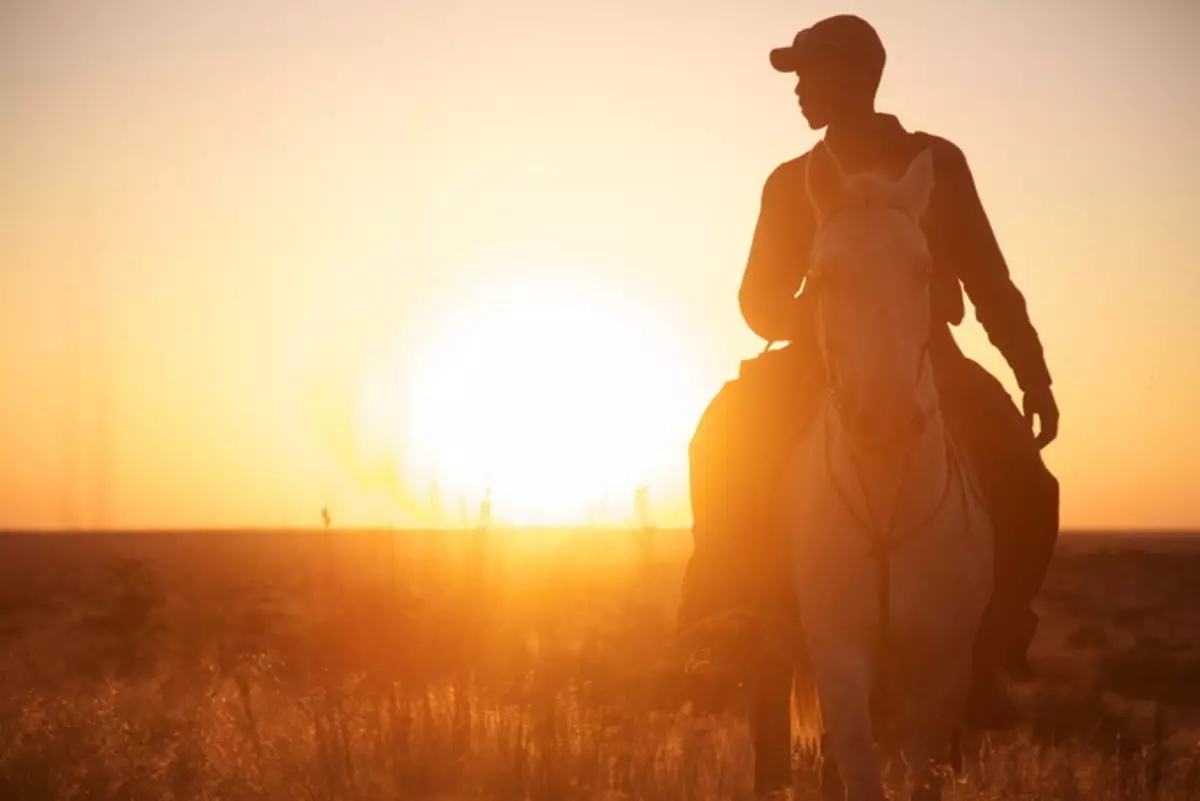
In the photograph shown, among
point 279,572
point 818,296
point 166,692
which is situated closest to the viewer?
point 818,296

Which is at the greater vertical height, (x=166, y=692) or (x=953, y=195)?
(x=953, y=195)

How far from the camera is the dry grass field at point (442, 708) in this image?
9414 millimetres

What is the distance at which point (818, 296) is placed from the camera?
5.57 metres

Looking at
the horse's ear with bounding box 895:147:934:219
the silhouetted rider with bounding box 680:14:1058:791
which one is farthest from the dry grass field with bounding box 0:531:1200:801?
the horse's ear with bounding box 895:147:934:219

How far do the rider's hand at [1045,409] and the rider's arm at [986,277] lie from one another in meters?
0.04

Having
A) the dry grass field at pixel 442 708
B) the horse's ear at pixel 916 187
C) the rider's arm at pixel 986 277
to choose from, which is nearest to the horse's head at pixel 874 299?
the horse's ear at pixel 916 187

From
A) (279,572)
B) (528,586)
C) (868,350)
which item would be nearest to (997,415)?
(868,350)

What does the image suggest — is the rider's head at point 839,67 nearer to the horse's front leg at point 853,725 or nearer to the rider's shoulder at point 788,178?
the rider's shoulder at point 788,178

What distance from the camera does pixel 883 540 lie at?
575 centimetres

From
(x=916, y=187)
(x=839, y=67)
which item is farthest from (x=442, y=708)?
(x=916, y=187)

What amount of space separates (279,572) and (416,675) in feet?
175

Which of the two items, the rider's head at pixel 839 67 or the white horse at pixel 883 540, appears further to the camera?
the rider's head at pixel 839 67

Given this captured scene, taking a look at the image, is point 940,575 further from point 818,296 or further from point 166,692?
point 166,692

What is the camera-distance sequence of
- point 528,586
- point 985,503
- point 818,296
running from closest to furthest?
point 818,296 → point 985,503 → point 528,586
